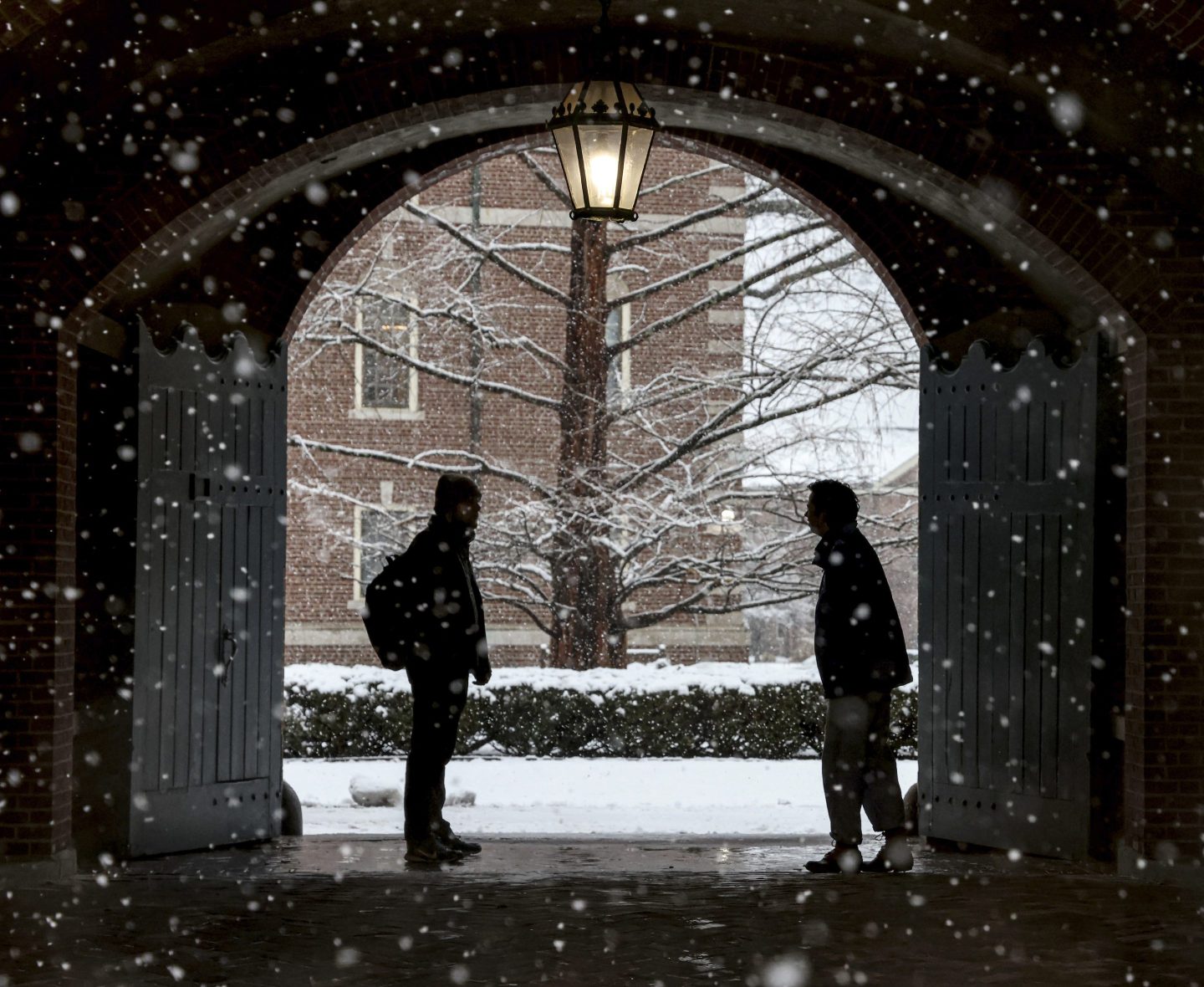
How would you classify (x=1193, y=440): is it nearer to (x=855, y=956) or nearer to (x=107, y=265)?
(x=855, y=956)

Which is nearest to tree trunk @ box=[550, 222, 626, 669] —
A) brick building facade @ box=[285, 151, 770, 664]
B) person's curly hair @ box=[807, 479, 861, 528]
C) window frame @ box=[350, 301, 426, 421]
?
brick building facade @ box=[285, 151, 770, 664]

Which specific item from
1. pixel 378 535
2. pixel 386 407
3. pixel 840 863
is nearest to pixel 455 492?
pixel 840 863

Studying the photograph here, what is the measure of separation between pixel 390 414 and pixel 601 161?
17443 mm

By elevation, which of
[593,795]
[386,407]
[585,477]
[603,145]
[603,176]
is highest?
[386,407]

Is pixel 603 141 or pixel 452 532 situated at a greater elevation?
pixel 603 141

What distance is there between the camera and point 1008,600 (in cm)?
815

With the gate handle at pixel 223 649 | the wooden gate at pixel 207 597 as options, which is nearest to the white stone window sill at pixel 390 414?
Result: the wooden gate at pixel 207 597

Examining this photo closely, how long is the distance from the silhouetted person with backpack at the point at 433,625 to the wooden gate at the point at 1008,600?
2.83 m

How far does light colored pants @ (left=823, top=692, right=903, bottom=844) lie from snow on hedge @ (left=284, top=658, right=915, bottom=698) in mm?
7431

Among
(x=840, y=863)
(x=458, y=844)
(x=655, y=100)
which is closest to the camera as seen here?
(x=840, y=863)

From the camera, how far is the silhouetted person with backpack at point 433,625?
→ 23.8 feet

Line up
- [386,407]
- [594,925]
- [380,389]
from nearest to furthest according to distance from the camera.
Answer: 1. [594,925]
2. [386,407]
3. [380,389]

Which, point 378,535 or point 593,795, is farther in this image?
point 378,535

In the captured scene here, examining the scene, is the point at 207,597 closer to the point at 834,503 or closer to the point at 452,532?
the point at 452,532
